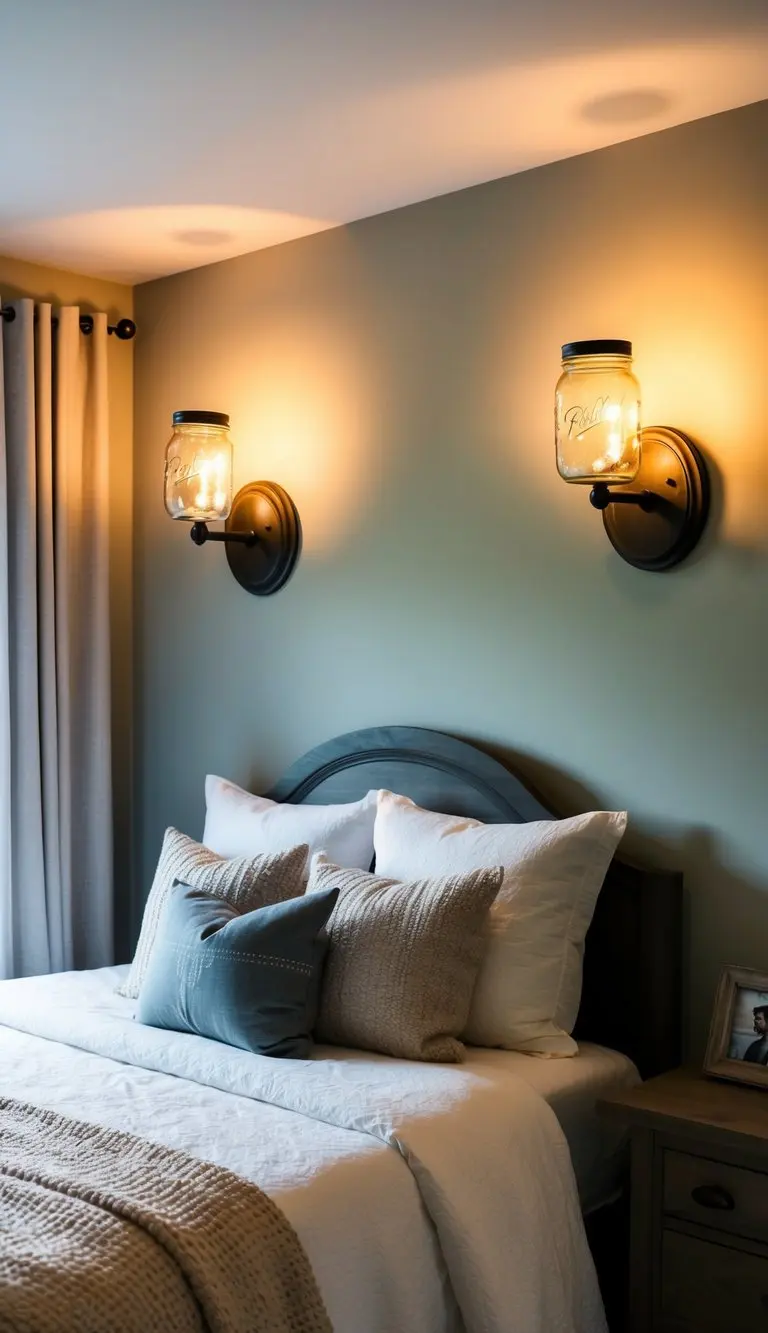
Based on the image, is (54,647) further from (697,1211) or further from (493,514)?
(697,1211)

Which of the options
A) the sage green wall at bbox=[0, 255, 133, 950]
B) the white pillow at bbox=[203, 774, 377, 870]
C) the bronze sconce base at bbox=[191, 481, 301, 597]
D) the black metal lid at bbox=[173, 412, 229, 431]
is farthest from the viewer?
the sage green wall at bbox=[0, 255, 133, 950]

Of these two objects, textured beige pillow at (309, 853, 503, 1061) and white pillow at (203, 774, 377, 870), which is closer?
textured beige pillow at (309, 853, 503, 1061)

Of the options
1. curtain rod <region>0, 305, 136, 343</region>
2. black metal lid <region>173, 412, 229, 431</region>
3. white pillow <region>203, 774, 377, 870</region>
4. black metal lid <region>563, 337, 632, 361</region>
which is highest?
curtain rod <region>0, 305, 136, 343</region>

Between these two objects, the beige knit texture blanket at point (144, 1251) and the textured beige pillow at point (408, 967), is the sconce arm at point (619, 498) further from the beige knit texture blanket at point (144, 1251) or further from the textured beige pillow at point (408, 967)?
the beige knit texture blanket at point (144, 1251)

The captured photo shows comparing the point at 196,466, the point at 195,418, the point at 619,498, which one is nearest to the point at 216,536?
the point at 196,466

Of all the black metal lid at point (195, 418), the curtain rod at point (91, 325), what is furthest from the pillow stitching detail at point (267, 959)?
the curtain rod at point (91, 325)

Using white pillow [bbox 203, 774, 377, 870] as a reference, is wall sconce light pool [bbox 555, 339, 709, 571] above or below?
above

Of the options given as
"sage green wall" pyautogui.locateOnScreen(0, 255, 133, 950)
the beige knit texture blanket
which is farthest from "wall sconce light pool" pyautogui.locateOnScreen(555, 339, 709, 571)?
"sage green wall" pyautogui.locateOnScreen(0, 255, 133, 950)

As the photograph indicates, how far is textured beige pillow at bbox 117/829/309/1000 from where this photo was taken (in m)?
2.92

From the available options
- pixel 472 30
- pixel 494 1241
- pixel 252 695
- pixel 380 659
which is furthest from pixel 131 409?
pixel 494 1241

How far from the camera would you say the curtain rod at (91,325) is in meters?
3.76

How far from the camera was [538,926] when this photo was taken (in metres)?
2.72

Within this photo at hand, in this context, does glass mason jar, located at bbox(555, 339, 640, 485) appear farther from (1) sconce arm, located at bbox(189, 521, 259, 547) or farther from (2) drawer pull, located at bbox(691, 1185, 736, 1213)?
(2) drawer pull, located at bbox(691, 1185, 736, 1213)

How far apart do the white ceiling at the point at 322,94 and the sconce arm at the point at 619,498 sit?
0.79 m
